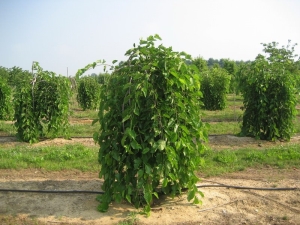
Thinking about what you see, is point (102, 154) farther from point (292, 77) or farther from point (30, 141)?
point (292, 77)

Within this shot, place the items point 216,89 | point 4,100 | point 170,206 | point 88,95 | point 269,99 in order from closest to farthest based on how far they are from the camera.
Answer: point 170,206 < point 269,99 < point 4,100 < point 216,89 < point 88,95

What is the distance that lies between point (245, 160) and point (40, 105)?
5523 millimetres

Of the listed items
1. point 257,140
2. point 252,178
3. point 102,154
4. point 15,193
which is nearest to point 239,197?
point 252,178

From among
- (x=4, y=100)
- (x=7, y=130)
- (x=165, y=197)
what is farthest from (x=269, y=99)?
(x=4, y=100)

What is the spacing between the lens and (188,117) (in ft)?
13.9

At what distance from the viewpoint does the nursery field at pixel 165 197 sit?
165 inches

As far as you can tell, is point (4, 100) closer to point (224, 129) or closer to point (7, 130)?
point (7, 130)

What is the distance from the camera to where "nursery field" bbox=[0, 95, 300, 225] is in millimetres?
4187

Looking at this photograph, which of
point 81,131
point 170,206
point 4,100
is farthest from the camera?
point 4,100

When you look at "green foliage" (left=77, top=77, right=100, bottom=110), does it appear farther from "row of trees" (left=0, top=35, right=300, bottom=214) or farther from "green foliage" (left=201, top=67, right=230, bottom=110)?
"row of trees" (left=0, top=35, right=300, bottom=214)

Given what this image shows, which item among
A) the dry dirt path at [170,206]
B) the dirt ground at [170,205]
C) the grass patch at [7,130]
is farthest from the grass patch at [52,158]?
the grass patch at [7,130]

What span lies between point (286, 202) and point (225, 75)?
38.8 feet

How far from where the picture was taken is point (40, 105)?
29.0 ft

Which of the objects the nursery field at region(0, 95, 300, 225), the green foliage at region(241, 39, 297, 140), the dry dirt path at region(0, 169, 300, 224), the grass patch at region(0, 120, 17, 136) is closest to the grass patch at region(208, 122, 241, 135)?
the green foliage at region(241, 39, 297, 140)
